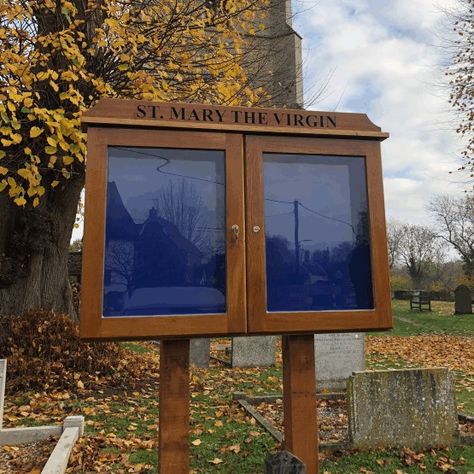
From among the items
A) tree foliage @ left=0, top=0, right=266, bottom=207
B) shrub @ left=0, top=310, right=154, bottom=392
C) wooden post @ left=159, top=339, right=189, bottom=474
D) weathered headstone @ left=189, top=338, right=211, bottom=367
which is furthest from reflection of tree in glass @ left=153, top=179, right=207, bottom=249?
weathered headstone @ left=189, top=338, right=211, bottom=367

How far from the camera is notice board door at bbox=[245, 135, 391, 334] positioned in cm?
237

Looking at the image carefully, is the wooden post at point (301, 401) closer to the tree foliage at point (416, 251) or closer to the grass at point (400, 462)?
the grass at point (400, 462)

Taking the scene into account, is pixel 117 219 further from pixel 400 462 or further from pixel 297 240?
pixel 400 462

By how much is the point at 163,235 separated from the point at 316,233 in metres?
0.81

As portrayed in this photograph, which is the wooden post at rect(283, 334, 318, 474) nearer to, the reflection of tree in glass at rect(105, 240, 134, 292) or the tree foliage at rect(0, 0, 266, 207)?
the reflection of tree in glass at rect(105, 240, 134, 292)

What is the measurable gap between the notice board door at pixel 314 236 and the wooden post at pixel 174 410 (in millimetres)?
453

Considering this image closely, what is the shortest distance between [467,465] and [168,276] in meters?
4.07

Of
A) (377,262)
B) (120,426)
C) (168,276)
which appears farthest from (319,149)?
(120,426)

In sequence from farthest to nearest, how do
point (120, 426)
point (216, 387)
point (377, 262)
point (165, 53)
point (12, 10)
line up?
point (165, 53)
point (216, 387)
point (12, 10)
point (120, 426)
point (377, 262)

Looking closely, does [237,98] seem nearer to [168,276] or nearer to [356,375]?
[356,375]

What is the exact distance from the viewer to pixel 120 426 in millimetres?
5703

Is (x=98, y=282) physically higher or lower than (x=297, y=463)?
higher

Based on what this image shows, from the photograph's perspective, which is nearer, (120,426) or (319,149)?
(319,149)

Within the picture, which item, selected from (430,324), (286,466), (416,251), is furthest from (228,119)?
(416,251)
